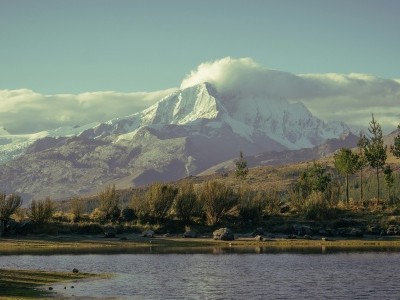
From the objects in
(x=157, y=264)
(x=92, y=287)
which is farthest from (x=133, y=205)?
(x=92, y=287)

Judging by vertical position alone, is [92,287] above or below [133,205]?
below

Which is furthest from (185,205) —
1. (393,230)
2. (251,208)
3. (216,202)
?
(393,230)

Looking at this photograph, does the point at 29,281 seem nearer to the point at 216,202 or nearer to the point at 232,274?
the point at 232,274

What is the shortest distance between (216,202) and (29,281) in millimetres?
67660

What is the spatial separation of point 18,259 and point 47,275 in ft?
61.9

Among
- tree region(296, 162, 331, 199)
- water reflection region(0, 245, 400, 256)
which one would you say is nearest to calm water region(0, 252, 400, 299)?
water reflection region(0, 245, 400, 256)

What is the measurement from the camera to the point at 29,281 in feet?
196

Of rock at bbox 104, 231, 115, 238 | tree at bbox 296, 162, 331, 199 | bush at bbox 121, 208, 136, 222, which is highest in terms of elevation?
tree at bbox 296, 162, 331, 199

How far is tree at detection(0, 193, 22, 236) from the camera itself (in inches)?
4486

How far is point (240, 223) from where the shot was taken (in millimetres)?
124000

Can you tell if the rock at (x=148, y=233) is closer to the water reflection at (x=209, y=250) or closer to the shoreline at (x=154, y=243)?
the shoreline at (x=154, y=243)

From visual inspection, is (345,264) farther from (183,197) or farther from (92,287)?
(183,197)

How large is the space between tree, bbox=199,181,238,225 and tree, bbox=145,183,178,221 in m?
5.78

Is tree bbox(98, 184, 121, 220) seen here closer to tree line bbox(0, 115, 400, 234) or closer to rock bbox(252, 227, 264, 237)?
tree line bbox(0, 115, 400, 234)
